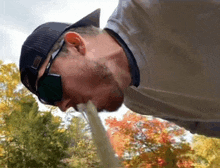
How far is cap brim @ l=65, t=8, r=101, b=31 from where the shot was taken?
1.32 m

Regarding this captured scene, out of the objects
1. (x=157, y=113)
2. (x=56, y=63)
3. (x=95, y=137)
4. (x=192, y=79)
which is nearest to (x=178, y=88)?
(x=192, y=79)

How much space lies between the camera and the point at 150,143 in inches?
234

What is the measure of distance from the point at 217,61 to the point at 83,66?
2.86 ft

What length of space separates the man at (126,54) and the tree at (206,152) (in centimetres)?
504

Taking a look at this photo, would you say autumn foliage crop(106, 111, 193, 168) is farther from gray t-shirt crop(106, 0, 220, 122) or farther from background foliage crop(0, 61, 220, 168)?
gray t-shirt crop(106, 0, 220, 122)

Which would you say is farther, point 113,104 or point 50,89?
point 113,104

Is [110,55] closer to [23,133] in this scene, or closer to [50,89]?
[50,89]

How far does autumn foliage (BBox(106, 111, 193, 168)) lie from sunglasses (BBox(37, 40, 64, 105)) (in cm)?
442

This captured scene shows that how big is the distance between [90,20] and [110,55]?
0.29 m

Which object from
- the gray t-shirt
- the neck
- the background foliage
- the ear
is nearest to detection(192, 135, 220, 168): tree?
the background foliage

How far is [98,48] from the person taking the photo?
50.2 inches

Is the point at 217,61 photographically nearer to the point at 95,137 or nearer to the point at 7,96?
A: the point at 95,137

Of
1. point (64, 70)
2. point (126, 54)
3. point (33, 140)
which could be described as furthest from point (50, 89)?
point (33, 140)

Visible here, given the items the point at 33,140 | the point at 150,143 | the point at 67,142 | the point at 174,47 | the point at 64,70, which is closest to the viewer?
the point at 64,70
